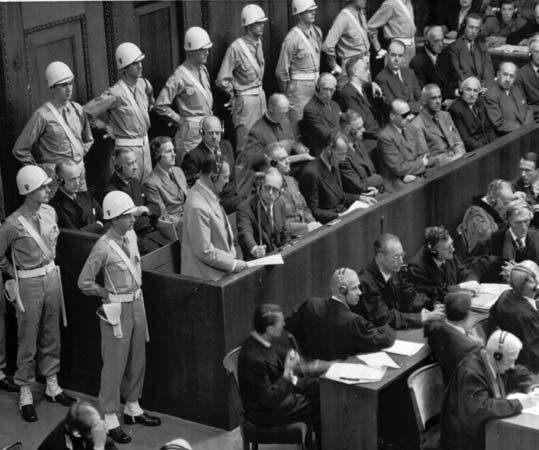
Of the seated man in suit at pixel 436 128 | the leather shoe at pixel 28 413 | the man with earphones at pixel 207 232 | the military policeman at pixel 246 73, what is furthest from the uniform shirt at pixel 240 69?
the leather shoe at pixel 28 413

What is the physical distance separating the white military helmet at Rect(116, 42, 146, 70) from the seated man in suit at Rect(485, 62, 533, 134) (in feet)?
12.9

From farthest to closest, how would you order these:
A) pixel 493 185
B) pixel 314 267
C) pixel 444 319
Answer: pixel 493 185 < pixel 314 267 < pixel 444 319

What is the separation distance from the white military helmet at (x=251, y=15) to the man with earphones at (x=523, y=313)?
14.6ft

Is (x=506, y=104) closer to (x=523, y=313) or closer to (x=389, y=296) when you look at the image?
(x=389, y=296)

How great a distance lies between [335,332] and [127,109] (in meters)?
3.23

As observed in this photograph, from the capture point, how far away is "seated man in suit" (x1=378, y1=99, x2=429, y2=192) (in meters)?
12.3

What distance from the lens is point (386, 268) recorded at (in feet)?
32.2

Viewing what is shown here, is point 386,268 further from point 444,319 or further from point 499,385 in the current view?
point 499,385

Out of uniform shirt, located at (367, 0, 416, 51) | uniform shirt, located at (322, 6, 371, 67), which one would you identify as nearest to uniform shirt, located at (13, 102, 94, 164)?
uniform shirt, located at (322, 6, 371, 67)

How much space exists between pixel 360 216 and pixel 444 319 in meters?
2.17

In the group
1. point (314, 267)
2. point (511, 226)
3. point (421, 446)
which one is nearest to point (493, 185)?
point (511, 226)

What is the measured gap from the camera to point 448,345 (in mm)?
8750

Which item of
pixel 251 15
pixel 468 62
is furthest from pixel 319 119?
pixel 468 62

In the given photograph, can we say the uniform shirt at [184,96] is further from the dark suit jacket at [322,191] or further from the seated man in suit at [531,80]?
the seated man in suit at [531,80]
